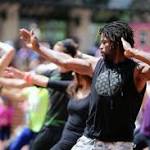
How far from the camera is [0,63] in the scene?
6.91 m

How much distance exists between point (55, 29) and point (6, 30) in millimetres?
2557

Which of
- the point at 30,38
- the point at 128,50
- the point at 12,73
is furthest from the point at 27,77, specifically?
the point at 128,50

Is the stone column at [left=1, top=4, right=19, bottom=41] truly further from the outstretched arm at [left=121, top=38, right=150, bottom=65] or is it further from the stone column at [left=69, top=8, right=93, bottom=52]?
the outstretched arm at [left=121, top=38, right=150, bottom=65]

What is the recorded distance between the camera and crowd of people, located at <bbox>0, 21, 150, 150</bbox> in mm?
6039

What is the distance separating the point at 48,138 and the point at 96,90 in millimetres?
2456

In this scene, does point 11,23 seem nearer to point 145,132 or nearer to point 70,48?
point 145,132

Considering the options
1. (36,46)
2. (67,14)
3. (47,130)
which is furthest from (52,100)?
(67,14)

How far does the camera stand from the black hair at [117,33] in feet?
20.2

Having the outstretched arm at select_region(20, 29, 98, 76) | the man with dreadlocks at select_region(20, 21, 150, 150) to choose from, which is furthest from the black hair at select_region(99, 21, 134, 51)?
the outstretched arm at select_region(20, 29, 98, 76)

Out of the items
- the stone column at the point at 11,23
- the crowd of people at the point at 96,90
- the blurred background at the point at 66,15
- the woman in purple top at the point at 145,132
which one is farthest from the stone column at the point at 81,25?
the crowd of people at the point at 96,90

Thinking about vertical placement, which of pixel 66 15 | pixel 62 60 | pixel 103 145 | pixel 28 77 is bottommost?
pixel 66 15

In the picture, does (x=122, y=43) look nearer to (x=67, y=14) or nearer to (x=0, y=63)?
(x=0, y=63)

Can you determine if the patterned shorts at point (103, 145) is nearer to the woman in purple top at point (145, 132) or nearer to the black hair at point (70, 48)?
the black hair at point (70, 48)

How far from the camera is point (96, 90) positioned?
6.10 metres
